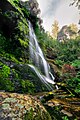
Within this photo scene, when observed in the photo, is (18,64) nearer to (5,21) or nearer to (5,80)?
(5,80)

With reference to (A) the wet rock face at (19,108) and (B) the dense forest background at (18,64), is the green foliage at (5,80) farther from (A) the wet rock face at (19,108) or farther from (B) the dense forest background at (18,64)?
(A) the wet rock face at (19,108)

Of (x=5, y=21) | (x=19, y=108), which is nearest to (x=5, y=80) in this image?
(x=19, y=108)

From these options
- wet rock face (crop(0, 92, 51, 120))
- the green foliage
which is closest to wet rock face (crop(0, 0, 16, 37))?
the green foliage

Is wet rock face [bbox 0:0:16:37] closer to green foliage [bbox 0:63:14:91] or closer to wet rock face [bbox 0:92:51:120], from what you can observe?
green foliage [bbox 0:63:14:91]

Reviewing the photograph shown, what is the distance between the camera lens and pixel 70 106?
6.91 metres

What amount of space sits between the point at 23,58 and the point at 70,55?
14150 millimetres

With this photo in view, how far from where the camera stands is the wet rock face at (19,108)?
13.0ft

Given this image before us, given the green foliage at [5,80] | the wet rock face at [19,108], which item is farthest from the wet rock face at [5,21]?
the wet rock face at [19,108]

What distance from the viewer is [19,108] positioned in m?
4.14

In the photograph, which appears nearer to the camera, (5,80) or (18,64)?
(5,80)

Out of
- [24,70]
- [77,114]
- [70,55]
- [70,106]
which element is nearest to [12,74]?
[24,70]

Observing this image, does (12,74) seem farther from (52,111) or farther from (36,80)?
(52,111)

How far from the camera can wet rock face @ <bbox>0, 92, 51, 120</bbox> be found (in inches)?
157

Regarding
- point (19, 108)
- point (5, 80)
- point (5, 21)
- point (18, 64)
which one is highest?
point (5, 21)
